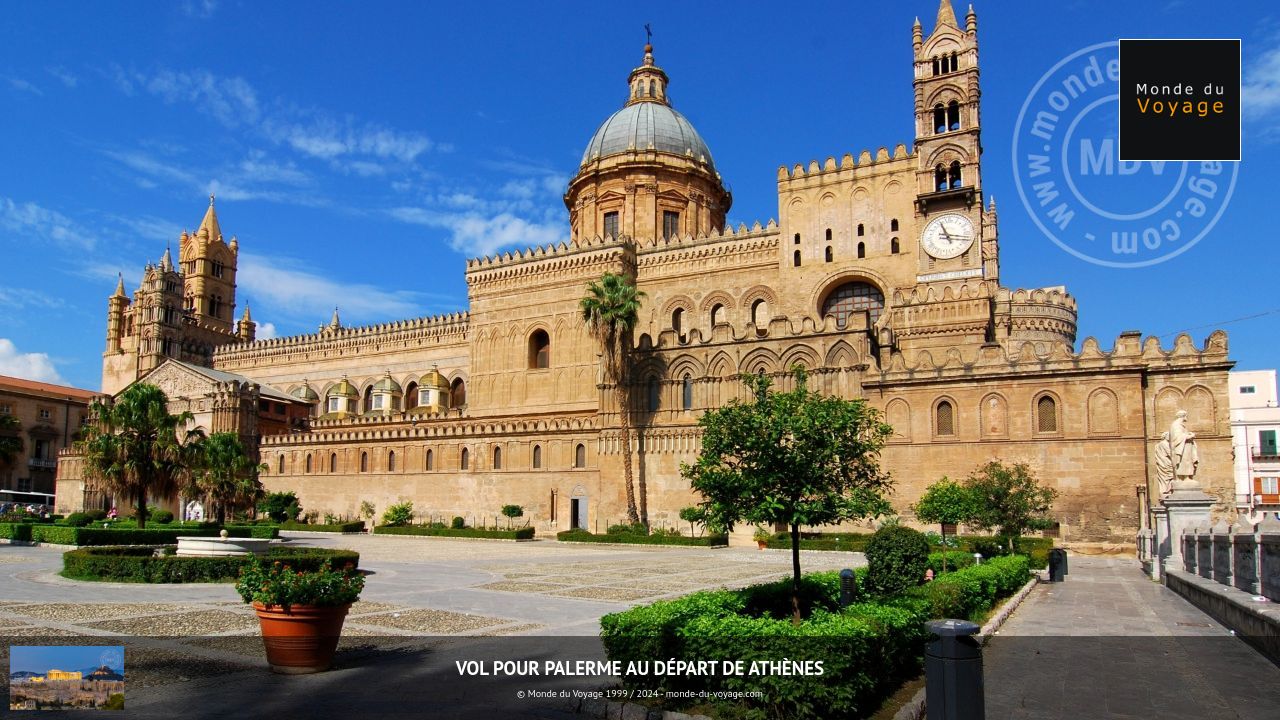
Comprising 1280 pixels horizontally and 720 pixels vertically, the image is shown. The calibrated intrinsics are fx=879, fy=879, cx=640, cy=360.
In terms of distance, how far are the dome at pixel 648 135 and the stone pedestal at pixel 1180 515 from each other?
139 feet

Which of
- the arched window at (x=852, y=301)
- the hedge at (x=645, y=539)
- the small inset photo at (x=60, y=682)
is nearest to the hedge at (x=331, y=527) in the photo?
the hedge at (x=645, y=539)

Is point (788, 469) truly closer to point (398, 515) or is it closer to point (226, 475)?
point (226, 475)

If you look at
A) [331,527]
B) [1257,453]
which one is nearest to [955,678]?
[331,527]

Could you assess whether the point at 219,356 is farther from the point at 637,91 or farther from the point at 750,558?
the point at 750,558

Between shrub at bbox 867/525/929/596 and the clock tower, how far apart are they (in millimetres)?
30005

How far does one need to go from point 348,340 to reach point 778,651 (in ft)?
220

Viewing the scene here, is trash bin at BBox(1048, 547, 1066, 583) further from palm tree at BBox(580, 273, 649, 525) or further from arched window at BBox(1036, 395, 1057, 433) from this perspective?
palm tree at BBox(580, 273, 649, 525)

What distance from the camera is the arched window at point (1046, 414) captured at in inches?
1411

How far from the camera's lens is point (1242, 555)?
13.7 m

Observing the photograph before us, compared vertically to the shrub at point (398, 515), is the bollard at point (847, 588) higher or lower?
higher

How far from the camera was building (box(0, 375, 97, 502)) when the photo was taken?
7069cm

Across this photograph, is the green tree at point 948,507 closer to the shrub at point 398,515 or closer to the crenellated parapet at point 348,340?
the shrub at point 398,515

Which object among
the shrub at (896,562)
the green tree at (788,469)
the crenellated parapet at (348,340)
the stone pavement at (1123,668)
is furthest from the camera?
the crenellated parapet at (348,340)

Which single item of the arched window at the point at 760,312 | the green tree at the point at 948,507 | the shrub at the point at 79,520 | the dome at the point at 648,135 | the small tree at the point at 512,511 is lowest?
the shrub at the point at 79,520
